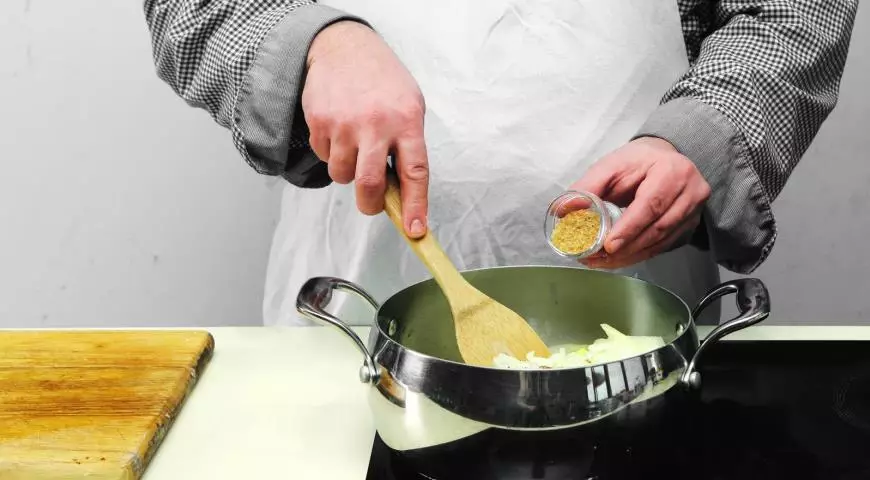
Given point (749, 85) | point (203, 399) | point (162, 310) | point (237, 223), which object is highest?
point (749, 85)

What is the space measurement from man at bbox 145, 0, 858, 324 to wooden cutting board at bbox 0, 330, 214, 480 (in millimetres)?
194

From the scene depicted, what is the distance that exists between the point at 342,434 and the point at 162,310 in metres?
0.90

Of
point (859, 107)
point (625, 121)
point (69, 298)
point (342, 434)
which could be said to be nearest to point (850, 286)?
point (859, 107)

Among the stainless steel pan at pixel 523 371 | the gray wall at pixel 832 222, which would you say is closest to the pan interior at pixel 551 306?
the stainless steel pan at pixel 523 371

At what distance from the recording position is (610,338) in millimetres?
666

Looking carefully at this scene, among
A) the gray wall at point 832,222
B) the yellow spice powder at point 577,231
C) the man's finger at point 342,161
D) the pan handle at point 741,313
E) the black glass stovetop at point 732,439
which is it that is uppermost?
the man's finger at point 342,161

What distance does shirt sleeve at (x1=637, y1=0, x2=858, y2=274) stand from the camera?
2.47ft

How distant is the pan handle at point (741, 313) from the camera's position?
528mm

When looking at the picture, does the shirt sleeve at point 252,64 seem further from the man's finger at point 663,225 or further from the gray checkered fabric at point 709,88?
the man's finger at point 663,225

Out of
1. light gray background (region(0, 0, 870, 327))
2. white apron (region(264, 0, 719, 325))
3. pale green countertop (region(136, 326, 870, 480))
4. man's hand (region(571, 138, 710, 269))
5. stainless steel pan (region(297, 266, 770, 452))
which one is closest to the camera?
stainless steel pan (region(297, 266, 770, 452))

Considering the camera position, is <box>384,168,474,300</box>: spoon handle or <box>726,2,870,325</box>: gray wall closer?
<box>384,168,474,300</box>: spoon handle

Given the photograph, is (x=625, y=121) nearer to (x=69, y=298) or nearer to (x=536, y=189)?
(x=536, y=189)

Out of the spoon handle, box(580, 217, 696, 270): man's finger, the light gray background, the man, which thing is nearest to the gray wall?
the light gray background

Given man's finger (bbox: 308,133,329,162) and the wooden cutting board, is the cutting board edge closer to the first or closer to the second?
the wooden cutting board
